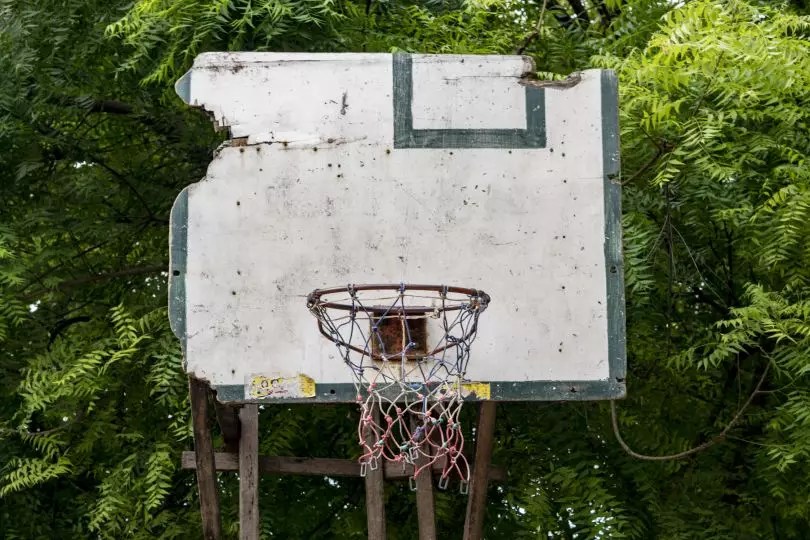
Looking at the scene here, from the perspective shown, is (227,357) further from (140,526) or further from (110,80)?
(110,80)

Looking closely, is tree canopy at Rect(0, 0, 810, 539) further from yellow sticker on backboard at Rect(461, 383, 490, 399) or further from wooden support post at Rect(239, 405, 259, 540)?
yellow sticker on backboard at Rect(461, 383, 490, 399)

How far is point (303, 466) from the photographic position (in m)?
7.72

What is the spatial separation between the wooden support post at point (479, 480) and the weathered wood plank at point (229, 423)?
1.43 meters

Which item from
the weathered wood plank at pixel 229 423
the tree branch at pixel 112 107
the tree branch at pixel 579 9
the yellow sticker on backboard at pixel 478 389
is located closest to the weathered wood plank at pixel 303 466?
the weathered wood plank at pixel 229 423

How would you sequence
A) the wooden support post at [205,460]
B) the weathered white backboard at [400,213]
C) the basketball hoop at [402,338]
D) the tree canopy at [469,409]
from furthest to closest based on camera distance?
the tree canopy at [469,409] < the wooden support post at [205,460] < the weathered white backboard at [400,213] < the basketball hoop at [402,338]

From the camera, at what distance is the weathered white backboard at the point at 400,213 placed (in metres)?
6.09

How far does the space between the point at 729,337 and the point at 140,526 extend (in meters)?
4.05

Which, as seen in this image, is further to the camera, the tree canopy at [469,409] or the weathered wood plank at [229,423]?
the tree canopy at [469,409]

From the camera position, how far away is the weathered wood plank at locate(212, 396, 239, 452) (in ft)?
23.7

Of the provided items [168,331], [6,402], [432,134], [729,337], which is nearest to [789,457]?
[729,337]

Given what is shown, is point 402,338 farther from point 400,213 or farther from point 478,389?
point 400,213

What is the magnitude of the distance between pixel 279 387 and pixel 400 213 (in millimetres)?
1023

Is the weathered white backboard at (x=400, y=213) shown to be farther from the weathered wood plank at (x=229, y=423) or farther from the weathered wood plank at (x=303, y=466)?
the weathered wood plank at (x=303, y=466)

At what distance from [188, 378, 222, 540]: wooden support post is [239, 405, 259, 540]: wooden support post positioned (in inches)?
7.2
